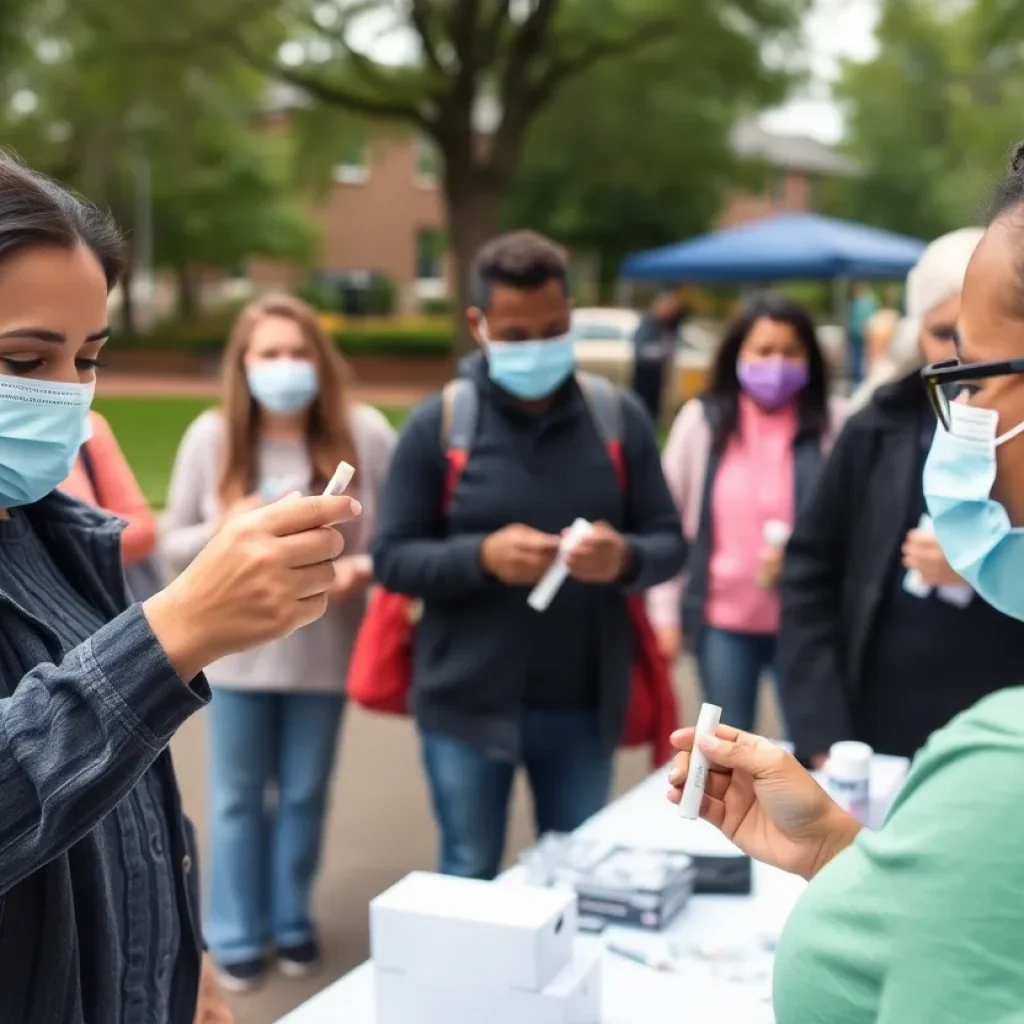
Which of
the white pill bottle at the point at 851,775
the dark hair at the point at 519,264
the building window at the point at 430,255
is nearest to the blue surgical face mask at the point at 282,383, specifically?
the dark hair at the point at 519,264

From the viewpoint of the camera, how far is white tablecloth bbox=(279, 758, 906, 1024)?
6.26 ft

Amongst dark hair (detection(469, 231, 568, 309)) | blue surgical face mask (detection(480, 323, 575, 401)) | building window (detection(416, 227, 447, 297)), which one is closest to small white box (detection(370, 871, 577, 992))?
blue surgical face mask (detection(480, 323, 575, 401))

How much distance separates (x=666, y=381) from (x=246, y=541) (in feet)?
48.3

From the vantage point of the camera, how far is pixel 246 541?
3.98 ft

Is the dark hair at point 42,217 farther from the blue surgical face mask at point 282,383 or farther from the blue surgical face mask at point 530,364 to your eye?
the blue surgical face mask at point 282,383

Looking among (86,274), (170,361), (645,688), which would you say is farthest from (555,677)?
(170,361)

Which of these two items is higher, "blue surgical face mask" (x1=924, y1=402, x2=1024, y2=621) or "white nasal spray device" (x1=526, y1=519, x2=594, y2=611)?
"blue surgical face mask" (x1=924, y1=402, x2=1024, y2=621)

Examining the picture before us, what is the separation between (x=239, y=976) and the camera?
11.7ft

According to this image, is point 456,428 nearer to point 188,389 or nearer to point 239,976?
point 239,976

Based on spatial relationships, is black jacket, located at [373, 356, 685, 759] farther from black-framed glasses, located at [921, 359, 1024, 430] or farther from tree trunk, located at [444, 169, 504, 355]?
tree trunk, located at [444, 169, 504, 355]

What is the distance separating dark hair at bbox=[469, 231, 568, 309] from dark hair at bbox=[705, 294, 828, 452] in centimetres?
125

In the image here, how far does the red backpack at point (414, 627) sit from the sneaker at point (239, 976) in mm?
850

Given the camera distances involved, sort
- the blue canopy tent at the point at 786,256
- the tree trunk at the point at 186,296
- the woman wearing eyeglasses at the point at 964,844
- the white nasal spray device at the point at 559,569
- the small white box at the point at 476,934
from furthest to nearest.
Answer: the tree trunk at the point at 186,296 → the blue canopy tent at the point at 786,256 → the white nasal spray device at the point at 559,569 → the small white box at the point at 476,934 → the woman wearing eyeglasses at the point at 964,844

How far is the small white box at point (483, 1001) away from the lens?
1726 mm
